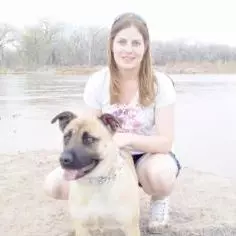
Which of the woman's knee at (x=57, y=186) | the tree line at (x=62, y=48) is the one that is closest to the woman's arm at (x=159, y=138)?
the woman's knee at (x=57, y=186)

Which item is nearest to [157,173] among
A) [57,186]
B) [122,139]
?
[122,139]

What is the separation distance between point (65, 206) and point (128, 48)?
5.87ft

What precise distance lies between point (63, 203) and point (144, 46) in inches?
72.5

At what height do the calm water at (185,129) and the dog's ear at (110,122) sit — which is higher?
the dog's ear at (110,122)

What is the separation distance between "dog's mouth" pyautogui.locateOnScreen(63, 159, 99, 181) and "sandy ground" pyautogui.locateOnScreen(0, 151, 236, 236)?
982 mm

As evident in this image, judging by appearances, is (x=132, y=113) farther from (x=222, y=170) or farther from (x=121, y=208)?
(x=222, y=170)

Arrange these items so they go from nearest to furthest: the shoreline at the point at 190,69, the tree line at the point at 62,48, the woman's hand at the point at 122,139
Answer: the woman's hand at the point at 122,139 < the shoreline at the point at 190,69 < the tree line at the point at 62,48

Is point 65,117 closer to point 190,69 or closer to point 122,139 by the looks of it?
point 122,139

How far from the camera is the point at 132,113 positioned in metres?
4.21

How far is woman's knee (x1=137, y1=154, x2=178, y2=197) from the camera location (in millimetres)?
4082

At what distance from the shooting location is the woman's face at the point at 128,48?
13.3ft

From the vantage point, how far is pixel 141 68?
14.0 feet

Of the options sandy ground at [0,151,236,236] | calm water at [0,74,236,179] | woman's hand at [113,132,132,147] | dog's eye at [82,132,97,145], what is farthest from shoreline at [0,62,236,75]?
dog's eye at [82,132,97,145]

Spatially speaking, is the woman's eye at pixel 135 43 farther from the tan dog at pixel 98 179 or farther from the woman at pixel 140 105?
the tan dog at pixel 98 179
